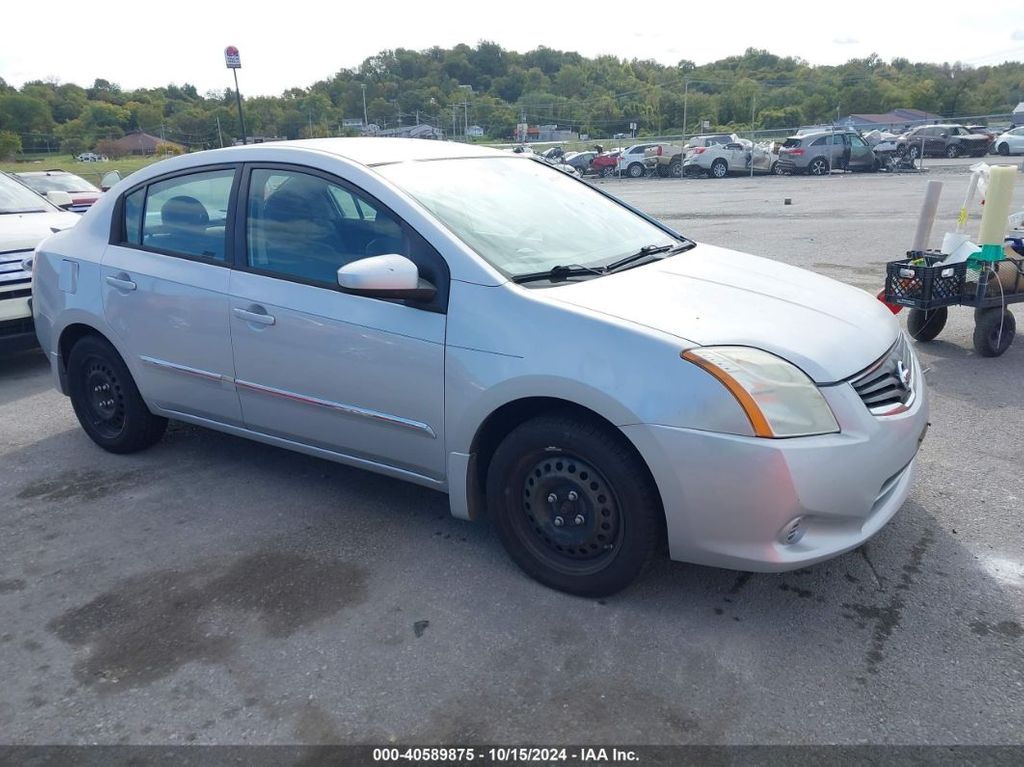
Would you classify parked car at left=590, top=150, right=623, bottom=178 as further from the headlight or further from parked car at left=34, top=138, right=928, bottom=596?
the headlight

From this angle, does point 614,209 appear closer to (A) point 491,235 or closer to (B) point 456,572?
(A) point 491,235

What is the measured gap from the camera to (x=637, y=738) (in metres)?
2.44

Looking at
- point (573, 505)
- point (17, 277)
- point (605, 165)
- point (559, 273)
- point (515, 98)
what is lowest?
point (605, 165)

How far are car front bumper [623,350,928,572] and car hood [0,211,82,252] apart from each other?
569cm

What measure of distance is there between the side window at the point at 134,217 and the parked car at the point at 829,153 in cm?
3045

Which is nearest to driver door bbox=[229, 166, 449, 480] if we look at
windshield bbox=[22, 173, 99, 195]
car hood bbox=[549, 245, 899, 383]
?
car hood bbox=[549, 245, 899, 383]

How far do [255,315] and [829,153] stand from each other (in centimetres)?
3129

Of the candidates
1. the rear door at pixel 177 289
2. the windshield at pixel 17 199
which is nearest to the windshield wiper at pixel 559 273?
the rear door at pixel 177 289

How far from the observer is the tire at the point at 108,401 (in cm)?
462

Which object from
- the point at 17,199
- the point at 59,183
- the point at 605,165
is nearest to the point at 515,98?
the point at 605,165

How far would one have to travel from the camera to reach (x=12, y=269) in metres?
6.50

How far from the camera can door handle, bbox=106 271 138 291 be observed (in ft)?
14.2

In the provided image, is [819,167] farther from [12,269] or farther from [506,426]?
[506,426]

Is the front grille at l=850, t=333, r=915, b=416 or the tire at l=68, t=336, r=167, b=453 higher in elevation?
the front grille at l=850, t=333, r=915, b=416
